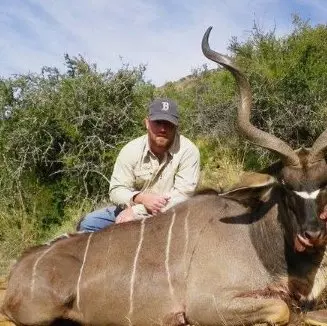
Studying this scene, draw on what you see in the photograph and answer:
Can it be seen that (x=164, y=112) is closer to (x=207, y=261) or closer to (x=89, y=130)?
(x=207, y=261)

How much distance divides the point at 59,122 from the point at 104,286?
195 inches

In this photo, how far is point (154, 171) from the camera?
4.64 m

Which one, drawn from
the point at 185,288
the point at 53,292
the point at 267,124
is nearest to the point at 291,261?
the point at 185,288

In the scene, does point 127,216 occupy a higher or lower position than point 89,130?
lower

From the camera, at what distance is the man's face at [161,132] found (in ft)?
14.8

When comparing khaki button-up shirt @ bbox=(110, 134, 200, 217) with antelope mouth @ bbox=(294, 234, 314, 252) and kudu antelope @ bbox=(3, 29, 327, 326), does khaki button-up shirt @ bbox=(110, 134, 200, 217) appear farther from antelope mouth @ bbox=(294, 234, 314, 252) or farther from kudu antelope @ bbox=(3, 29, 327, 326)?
antelope mouth @ bbox=(294, 234, 314, 252)

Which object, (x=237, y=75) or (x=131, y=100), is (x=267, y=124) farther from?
(x=237, y=75)

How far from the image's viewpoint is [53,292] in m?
4.21

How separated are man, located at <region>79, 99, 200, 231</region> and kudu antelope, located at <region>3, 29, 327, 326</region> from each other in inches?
9.0

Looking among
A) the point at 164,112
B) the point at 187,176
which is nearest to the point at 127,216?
the point at 187,176

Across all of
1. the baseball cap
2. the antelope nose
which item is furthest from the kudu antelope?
the baseball cap

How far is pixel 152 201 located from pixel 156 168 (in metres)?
0.30

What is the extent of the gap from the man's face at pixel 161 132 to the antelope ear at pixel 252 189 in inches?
24.9

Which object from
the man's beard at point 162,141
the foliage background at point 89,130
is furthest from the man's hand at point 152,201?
the foliage background at point 89,130
